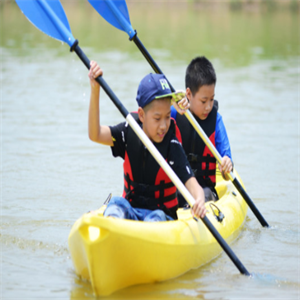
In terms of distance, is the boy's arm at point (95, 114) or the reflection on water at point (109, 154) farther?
the reflection on water at point (109, 154)

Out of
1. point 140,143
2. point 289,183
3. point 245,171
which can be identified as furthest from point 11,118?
Answer: point 140,143

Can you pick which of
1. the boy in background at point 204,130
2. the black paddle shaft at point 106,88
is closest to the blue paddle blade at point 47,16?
the black paddle shaft at point 106,88

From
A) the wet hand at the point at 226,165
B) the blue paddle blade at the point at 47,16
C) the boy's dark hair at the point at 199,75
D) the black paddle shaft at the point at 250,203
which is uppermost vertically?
the blue paddle blade at the point at 47,16

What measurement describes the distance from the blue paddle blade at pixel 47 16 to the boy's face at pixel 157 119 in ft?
2.34

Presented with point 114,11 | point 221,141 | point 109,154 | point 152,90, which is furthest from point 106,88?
point 109,154

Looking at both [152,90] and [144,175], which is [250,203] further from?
[152,90]

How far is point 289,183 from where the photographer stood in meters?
6.10

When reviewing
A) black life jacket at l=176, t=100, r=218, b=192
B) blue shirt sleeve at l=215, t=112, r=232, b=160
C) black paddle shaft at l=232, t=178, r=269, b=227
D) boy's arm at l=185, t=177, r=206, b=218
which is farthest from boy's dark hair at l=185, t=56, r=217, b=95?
boy's arm at l=185, t=177, r=206, b=218

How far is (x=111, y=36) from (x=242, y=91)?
355 inches

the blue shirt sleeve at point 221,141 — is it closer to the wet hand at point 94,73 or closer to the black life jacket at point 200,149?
the black life jacket at point 200,149

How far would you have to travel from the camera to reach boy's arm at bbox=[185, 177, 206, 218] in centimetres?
351

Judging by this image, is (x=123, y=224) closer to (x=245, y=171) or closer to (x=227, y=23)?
(x=245, y=171)

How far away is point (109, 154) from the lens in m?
7.04

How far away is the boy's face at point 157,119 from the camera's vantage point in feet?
11.5
